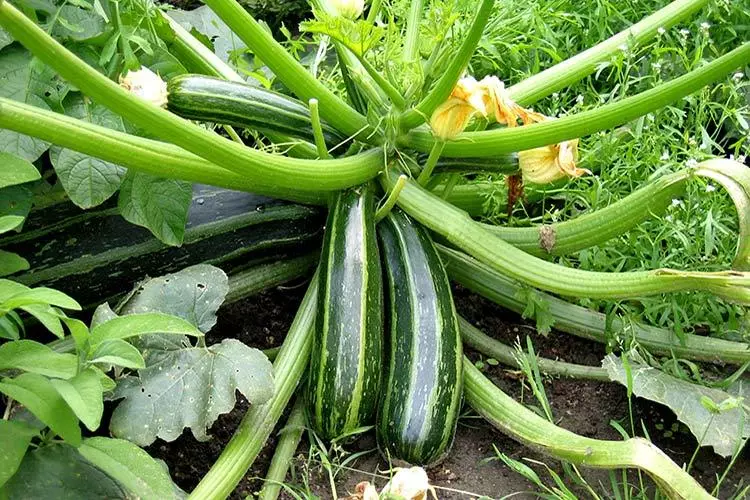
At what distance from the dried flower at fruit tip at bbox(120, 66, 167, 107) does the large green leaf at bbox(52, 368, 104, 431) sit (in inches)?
34.2

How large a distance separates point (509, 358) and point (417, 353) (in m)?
0.37

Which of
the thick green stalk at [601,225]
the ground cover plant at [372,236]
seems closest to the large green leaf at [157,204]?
the ground cover plant at [372,236]

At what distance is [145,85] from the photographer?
2.30 meters

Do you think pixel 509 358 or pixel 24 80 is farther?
pixel 509 358

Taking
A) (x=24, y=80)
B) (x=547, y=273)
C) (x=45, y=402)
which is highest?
(x=24, y=80)

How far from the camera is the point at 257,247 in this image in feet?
8.43

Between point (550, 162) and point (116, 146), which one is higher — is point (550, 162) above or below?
below

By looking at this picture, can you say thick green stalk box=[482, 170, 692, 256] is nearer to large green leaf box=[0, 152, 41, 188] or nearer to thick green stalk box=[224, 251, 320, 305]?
thick green stalk box=[224, 251, 320, 305]

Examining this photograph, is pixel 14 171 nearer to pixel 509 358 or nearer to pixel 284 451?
pixel 284 451

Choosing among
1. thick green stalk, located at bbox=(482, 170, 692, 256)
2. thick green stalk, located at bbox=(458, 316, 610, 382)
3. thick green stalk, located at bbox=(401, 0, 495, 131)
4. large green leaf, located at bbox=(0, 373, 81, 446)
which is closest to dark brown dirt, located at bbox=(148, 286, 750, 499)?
thick green stalk, located at bbox=(458, 316, 610, 382)

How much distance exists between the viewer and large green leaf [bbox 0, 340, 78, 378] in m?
1.65

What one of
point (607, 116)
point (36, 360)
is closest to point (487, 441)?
point (607, 116)

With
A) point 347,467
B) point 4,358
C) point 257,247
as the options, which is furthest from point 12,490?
point 257,247

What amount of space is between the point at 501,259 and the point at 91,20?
119 centimetres
